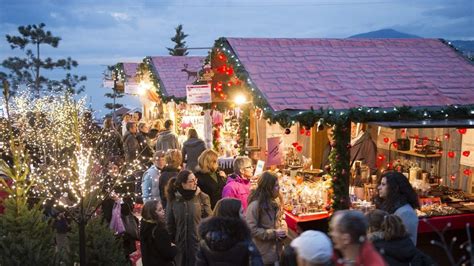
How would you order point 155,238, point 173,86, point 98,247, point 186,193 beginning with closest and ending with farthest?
point 155,238
point 186,193
point 98,247
point 173,86

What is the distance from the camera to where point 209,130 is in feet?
38.9

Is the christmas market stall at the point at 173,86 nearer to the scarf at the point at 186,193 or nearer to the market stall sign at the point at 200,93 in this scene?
the market stall sign at the point at 200,93

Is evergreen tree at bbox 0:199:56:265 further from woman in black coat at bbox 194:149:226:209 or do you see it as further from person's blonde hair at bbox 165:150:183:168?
woman in black coat at bbox 194:149:226:209

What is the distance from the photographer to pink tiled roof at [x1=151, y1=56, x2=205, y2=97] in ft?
44.9

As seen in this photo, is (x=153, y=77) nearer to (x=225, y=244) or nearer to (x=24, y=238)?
(x=24, y=238)

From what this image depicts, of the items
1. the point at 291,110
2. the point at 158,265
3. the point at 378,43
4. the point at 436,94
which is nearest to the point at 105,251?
the point at 158,265

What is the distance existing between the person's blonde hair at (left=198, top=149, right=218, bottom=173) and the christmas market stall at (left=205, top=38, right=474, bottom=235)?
95cm

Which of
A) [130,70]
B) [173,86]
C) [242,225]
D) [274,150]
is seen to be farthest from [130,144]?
[242,225]

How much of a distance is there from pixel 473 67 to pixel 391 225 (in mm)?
5663

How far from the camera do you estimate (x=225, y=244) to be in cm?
347

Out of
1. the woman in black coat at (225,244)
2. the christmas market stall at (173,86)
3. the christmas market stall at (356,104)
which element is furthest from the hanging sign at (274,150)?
the woman in black coat at (225,244)

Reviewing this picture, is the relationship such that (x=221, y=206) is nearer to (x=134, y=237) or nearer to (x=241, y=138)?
(x=134, y=237)

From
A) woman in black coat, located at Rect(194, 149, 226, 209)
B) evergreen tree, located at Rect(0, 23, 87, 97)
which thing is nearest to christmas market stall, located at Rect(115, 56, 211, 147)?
woman in black coat, located at Rect(194, 149, 226, 209)

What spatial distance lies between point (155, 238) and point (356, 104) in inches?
138
